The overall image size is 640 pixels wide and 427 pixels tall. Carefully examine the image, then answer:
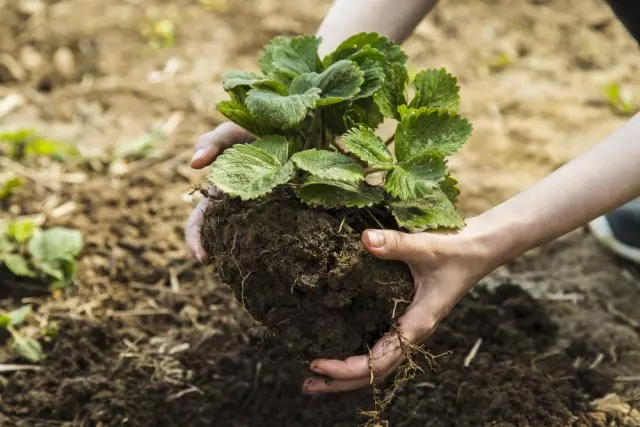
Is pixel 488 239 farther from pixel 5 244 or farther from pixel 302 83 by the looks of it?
pixel 5 244

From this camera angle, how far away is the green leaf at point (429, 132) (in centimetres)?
156

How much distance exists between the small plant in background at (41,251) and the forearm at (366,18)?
1035 mm

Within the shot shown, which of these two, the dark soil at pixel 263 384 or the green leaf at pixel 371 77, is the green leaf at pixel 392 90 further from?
the dark soil at pixel 263 384

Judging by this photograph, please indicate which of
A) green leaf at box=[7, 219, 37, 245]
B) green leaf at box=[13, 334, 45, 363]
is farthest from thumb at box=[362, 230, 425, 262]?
green leaf at box=[7, 219, 37, 245]

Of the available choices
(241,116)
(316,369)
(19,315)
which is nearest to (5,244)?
(19,315)

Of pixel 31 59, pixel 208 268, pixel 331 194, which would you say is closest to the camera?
pixel 331 194

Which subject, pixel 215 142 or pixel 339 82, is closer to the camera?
pixel 339 82

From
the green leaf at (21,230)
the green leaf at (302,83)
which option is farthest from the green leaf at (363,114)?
the green leaf at (21,230)

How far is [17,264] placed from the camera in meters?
2.26

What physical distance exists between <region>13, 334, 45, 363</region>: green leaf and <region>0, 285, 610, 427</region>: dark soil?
3 centimetres

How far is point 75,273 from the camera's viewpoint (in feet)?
7.66

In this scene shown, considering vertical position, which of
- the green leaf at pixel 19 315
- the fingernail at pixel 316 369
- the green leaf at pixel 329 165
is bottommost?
the green leaf at pixel 19 315

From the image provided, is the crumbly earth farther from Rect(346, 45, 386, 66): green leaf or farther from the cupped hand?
Rect(346, 45, 386, 66): green leaf

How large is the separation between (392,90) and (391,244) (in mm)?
404
